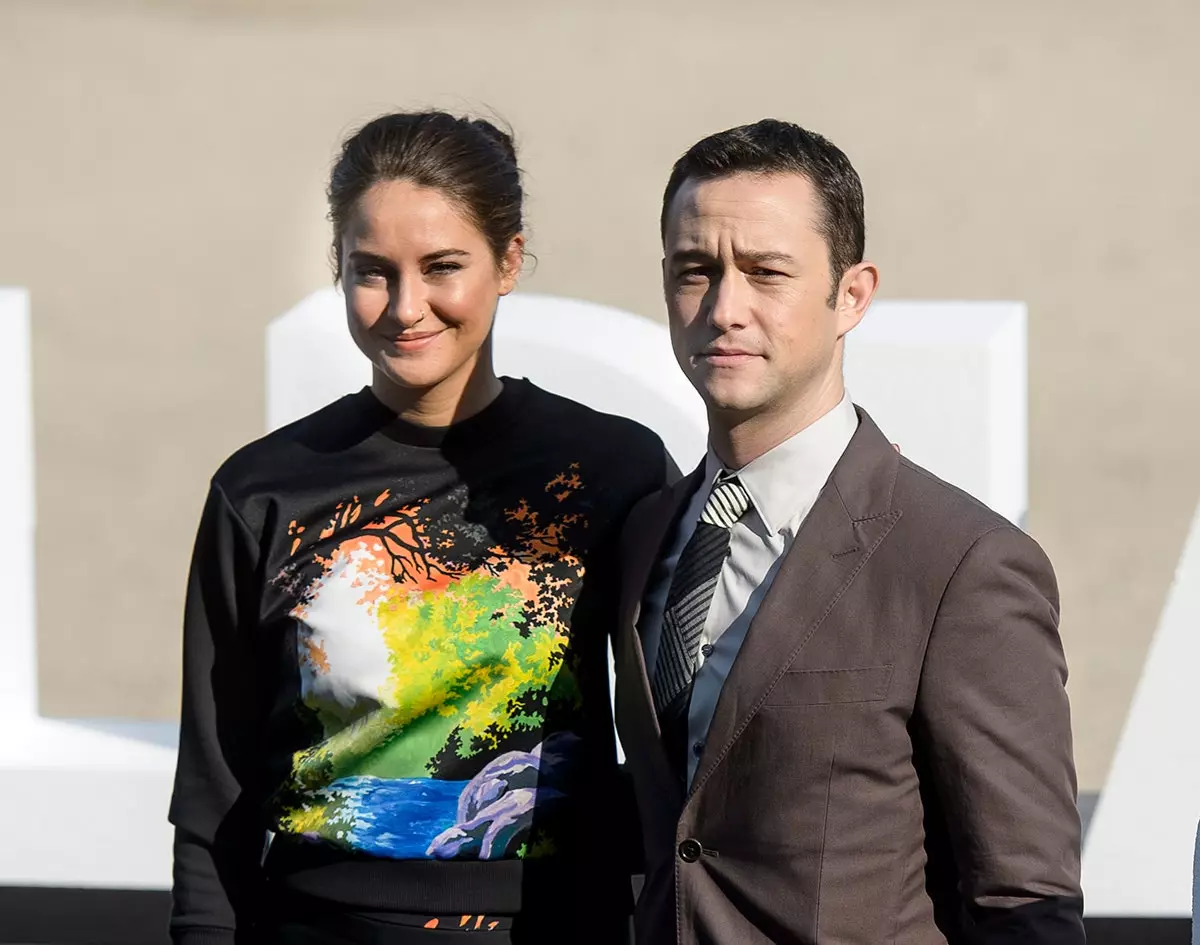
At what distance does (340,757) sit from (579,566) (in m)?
0.41

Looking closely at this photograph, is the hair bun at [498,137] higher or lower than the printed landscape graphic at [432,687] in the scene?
higher

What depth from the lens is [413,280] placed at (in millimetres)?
1942

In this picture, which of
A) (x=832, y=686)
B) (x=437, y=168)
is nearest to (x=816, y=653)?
(x=832, y=686)

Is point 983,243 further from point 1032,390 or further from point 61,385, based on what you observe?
point 61,385

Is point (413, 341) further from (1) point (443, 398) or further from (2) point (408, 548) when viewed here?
(2) point (408, 548)

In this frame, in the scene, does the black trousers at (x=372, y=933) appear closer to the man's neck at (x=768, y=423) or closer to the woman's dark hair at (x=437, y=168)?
the man's neck at (x=768, y=423)

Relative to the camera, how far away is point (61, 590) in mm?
4516

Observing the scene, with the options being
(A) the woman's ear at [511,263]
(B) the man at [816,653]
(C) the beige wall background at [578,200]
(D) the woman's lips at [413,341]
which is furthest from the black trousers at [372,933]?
(C) the beige wall background at [578,200]

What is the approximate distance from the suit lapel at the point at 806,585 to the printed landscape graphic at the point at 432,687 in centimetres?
36

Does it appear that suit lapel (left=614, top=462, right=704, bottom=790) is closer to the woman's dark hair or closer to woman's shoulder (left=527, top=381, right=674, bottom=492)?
woman's shoulder (left=527, top=381, right=674, bottom=492)

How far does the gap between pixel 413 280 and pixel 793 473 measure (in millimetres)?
579

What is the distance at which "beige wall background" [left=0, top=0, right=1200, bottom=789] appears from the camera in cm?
423

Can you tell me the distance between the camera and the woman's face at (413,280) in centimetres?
195

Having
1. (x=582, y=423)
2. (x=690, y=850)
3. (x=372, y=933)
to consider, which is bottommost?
(x=372, y=933)
